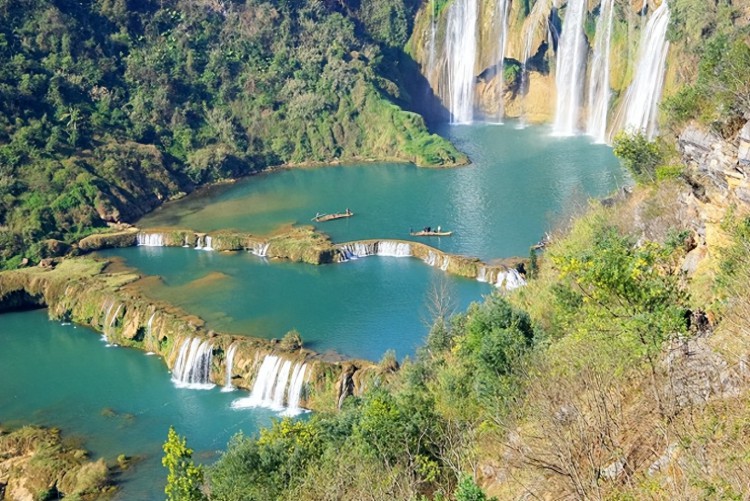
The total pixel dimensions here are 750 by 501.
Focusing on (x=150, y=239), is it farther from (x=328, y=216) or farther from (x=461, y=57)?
(x=461, y=57)

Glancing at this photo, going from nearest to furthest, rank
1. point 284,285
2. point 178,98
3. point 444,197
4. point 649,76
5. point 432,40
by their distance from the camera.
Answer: point 284,285, point 444,197, point 649,76, point 178,98, point 432,40

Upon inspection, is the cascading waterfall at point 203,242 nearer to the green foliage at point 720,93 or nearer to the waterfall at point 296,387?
the waterfall at point 296,387

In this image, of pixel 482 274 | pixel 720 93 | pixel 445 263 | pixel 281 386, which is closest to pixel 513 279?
pixel 482 274

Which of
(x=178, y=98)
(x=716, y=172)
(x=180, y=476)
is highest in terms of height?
(x=716, y=172)

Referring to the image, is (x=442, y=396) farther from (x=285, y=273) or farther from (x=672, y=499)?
(x=285, y=273)

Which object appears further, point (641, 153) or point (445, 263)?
point (445, 263)

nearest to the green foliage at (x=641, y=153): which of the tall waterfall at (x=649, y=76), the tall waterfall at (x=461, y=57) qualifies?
the tall waterfall at (x=649, y=76)

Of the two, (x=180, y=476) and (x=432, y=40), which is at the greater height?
(x=432, y=40)
